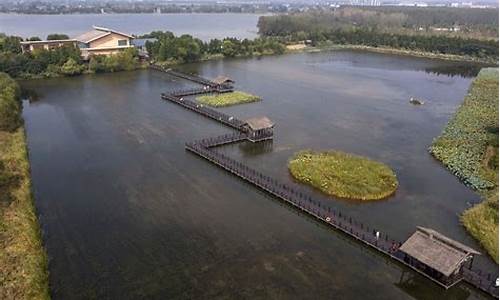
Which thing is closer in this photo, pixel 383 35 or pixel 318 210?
pixel 318 210

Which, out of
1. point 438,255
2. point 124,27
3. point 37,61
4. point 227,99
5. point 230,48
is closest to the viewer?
point 438,255

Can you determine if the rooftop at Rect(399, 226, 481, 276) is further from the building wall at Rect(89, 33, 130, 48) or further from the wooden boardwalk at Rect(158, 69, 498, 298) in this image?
the building wall at Rect(89, 33, 130, 48)

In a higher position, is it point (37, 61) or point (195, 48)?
point (195, 48)

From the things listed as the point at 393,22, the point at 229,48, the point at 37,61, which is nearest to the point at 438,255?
the point at 37,61

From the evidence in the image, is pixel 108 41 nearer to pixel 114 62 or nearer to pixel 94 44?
pixel 94 44

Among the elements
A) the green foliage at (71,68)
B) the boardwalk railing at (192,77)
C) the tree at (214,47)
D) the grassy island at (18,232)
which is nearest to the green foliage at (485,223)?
the grassy island at (18,232)

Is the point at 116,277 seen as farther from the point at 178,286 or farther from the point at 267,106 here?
the point at 267,106

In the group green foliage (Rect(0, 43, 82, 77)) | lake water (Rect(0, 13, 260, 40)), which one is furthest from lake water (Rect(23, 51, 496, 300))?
lake water (Rect(0, 13, 260, 40))
